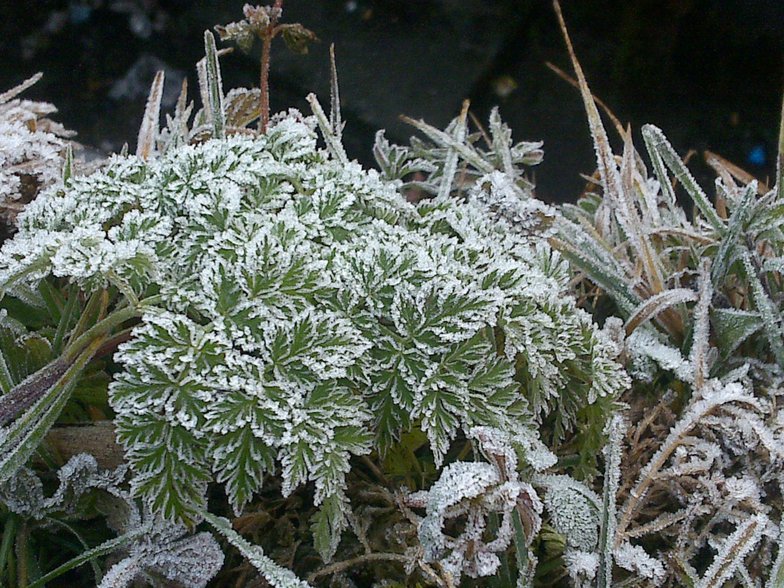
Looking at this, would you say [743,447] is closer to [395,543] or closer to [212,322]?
[395,543]

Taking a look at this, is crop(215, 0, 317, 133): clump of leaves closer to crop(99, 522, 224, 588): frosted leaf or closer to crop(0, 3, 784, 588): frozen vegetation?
crop(0, 3, 784, 588): frozen vegetation

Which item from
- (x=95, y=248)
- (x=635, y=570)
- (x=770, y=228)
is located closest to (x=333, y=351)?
(x=95, y=248)

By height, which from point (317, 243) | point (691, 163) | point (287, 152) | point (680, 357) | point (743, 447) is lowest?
point (743, 447)

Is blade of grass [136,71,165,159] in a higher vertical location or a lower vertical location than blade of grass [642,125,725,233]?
higher

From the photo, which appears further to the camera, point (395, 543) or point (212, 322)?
point (395, 543)

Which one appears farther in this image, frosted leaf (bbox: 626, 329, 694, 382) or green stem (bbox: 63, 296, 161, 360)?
frosted leaf (bbox: 626, 329, 694, 382)

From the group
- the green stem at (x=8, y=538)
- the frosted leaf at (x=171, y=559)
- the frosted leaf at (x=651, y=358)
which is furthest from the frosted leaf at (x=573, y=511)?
the green stem at (x=8, y=538)

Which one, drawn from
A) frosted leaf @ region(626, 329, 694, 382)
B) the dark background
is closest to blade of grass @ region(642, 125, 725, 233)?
frosted leaf @ region(626, 329, 694, 382)

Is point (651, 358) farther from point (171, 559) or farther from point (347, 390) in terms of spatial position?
point (171, 559)
